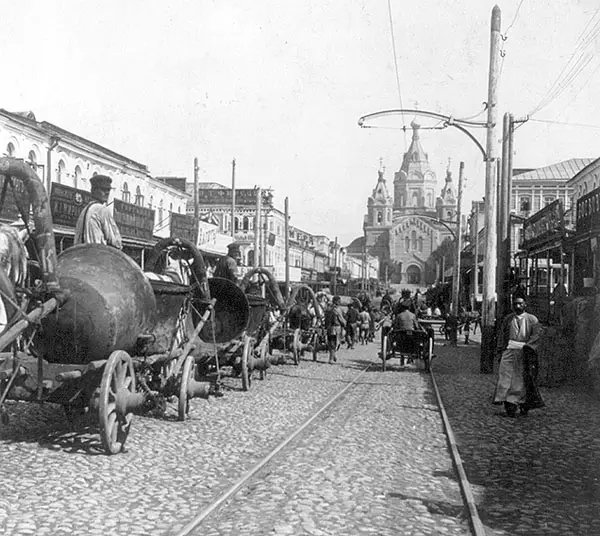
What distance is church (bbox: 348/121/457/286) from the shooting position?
14288cm

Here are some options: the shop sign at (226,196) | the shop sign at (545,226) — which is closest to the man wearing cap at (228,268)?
the shop sign at (545,226)

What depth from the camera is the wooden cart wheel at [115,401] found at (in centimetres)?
661

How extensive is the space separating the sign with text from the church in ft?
360

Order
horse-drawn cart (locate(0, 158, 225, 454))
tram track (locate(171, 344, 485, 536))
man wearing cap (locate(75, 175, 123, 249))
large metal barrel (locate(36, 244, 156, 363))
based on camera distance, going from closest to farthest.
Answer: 1. tram track (locate(171, 344, 485, 536))
2. horse-drawn cart (locate(0, 158, 225, 454))
3. large metal barrel (locate(36, 244, 156, 363))
4. man wearing cap (locate(75, 175, 123, 249))

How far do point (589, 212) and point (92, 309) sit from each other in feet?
35.2

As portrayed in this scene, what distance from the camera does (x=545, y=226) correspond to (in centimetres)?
1830

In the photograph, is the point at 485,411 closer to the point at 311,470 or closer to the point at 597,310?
the point at 597,310

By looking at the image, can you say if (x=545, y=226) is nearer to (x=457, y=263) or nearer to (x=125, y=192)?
(x=457, y=263)

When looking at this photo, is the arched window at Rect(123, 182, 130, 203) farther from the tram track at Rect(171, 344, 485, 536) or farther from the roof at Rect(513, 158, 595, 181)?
the roof at Rect(513, 158, 595, 181)

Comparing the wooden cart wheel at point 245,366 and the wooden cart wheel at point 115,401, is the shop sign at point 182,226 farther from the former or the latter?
the wooden cart wheel at point 115,401

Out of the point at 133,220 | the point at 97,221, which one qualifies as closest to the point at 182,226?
the point at 133,220

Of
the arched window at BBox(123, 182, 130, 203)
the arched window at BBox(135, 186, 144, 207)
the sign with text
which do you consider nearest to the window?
the arched window at BBox(123, 182, 130, 203)

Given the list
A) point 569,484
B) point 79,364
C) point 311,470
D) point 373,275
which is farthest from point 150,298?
point 373,275

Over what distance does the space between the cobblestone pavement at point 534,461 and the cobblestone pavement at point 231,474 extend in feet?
0.99
